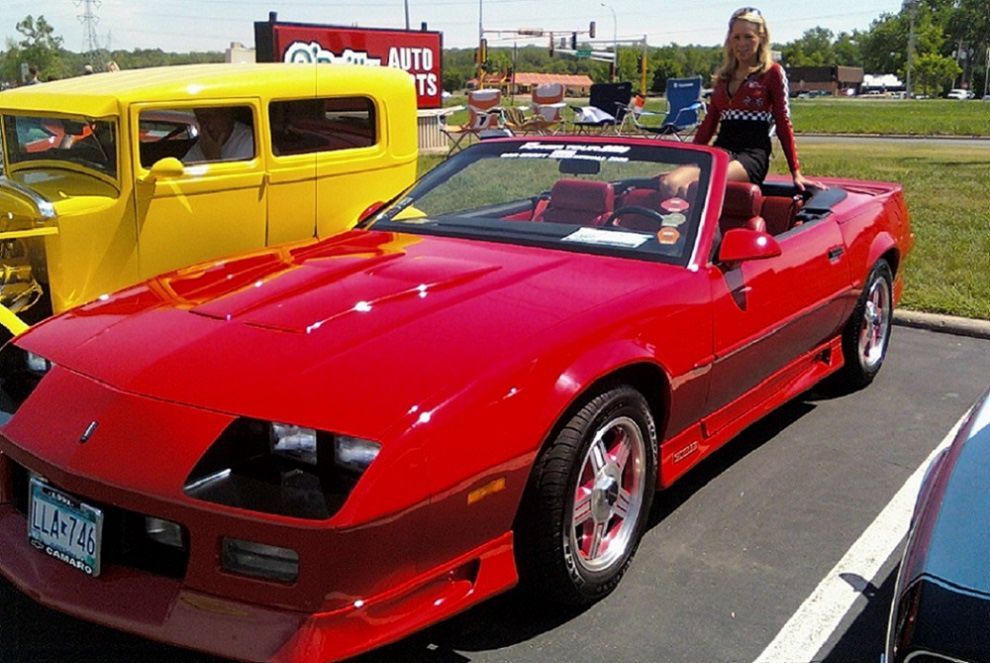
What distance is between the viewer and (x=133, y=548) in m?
2.47

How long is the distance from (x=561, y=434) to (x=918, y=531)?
0.96 m

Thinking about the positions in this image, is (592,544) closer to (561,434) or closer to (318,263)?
(561,434)

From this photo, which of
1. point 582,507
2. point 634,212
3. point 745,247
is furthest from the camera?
point 634,212

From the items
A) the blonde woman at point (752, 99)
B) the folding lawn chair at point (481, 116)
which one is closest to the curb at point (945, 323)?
the blonde woman at point (752, 99)

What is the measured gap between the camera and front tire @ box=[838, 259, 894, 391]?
15.9 ft

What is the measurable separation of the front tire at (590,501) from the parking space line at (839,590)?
0.54 metres

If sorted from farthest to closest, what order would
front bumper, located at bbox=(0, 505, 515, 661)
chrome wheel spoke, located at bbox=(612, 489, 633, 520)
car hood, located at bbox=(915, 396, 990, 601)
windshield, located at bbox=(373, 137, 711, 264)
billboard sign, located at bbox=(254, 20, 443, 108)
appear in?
billboard sign, located at bbox=(254, 20, 443, 108) → windshield, located at bbox=(373, 137, 711, 264) → chrome wheel spoke, located at bbox=(612, 489, 633, 520) → front bumper, located at bbox=(0, 505, 515, 661) → car hood, located at bbox=(915, 396, 990, 601)

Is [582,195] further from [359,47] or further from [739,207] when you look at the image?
[359,47]

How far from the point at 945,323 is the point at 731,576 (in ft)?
12.7

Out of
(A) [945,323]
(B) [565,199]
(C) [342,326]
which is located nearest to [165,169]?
(B) [565,199]

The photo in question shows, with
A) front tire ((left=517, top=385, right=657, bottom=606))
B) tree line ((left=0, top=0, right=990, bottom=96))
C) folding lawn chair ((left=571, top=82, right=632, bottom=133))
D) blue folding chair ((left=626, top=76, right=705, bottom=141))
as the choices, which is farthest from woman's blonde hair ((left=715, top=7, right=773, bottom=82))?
tree line ((left=0, top=0, right=990, bottom=96))

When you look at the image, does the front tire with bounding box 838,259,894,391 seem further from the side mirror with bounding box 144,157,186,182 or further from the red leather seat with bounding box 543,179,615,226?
the side mirror with bounding box 144,157,186,182

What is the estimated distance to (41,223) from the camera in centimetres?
450

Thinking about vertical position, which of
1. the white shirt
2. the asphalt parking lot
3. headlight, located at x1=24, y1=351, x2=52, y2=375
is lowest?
the asphalt parking lot
